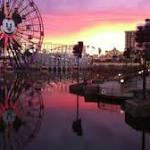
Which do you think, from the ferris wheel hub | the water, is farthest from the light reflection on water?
the ferris wheel hub

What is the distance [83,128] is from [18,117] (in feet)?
15.8

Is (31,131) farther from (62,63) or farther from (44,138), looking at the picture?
(62,63)

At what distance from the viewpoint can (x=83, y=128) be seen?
3772cm

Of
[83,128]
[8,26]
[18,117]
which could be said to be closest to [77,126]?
[83,128]

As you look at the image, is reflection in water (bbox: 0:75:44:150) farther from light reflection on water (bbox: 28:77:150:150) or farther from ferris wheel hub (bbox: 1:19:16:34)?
ferris wheel hub (bbox: 1:19:16:34)

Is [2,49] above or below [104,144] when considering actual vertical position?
above

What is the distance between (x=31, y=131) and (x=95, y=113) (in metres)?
11.8

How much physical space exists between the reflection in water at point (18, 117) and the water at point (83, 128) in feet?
0.29

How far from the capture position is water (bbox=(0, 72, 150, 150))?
30656mm

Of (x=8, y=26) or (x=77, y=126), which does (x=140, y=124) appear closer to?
(x=77, y=126)

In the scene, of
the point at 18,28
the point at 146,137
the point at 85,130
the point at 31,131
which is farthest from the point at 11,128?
the point at 18,28

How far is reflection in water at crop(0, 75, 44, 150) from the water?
0.09 metres

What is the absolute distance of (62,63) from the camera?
426 ft

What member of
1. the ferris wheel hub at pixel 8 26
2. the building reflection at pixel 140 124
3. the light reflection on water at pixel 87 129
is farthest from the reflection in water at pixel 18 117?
the ferris wheel hub at pixel 8 26
